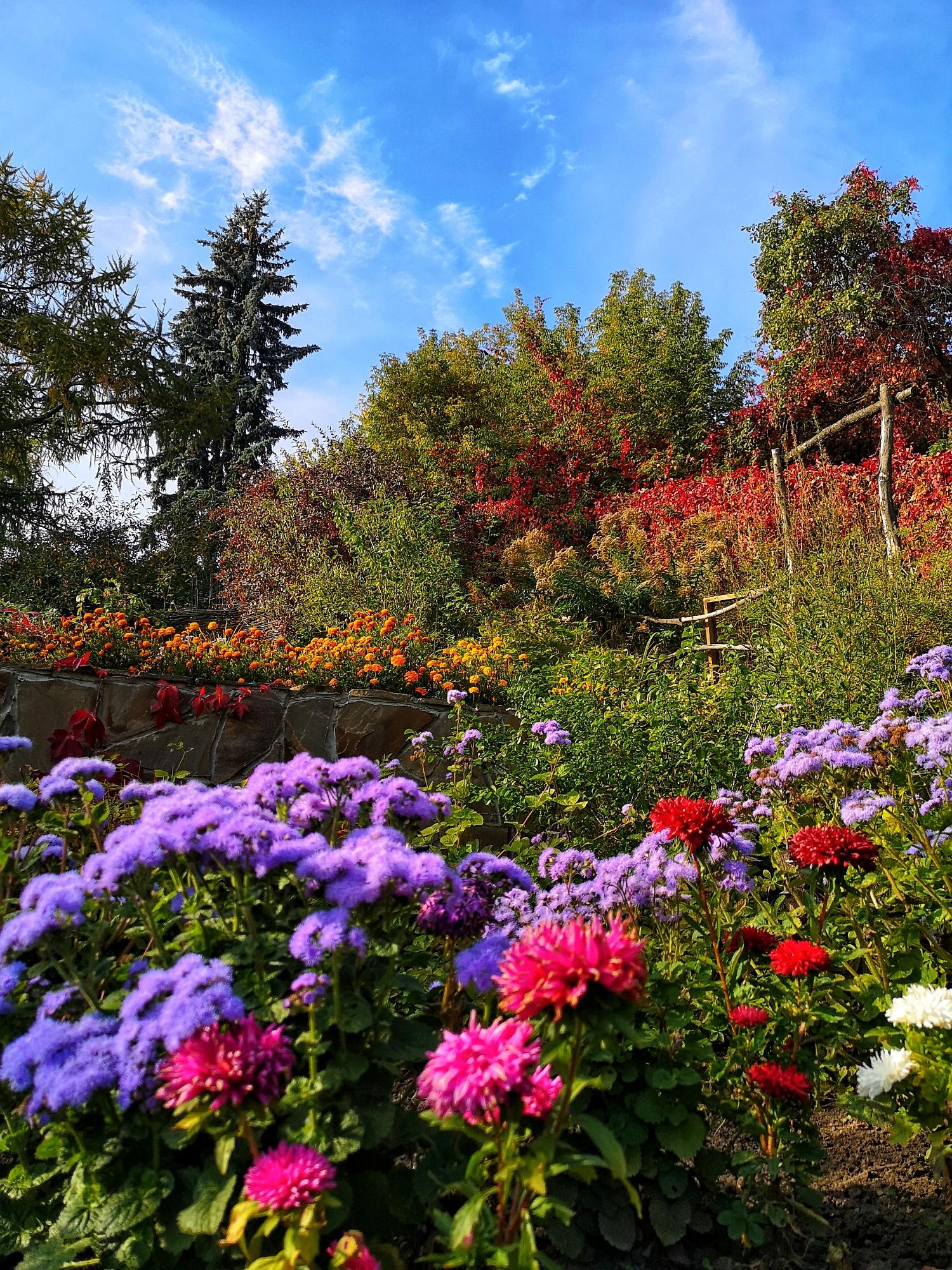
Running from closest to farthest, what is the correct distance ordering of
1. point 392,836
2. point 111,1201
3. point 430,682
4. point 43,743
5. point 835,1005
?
point 111,1201
point 392,836
point 835,1005
point 43,743
point 430,682

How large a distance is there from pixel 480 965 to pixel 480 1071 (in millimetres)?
327

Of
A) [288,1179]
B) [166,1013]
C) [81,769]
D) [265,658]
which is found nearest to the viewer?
[288,1179]

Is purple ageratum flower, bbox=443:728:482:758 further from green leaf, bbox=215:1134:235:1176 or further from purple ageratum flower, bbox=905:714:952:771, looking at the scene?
green leaf, bbox=215:1134:235:1176

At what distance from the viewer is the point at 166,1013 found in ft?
3.98

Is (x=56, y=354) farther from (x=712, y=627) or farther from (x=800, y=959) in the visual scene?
(x=800, y=959)

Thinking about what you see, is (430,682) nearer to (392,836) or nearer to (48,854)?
(48,854)

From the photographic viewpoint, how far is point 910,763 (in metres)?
2.56

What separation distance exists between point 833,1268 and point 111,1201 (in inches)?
52.5

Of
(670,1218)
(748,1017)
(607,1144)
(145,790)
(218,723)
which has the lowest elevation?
(670,1218)

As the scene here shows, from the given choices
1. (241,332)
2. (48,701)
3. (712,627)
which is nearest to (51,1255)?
(48,701)

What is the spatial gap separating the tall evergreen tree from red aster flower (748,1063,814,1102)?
66.7 ft

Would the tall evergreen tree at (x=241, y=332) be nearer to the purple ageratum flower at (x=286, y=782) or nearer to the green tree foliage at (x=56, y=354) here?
the green tree foliage at (x=56, y=354)

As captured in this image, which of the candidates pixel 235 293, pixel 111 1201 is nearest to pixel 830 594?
pixel 111 1201

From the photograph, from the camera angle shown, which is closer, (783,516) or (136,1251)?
(136,1251)
